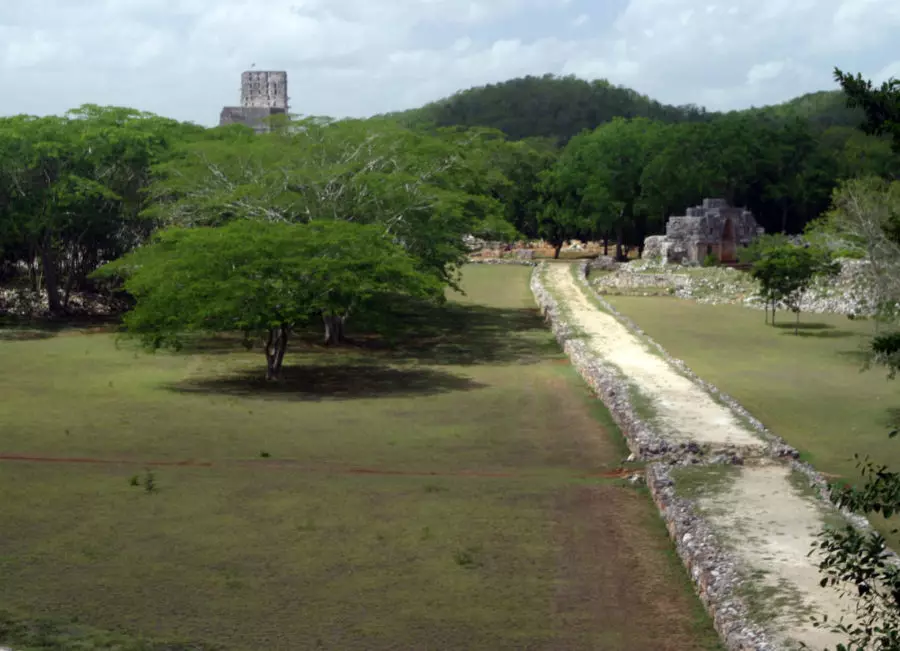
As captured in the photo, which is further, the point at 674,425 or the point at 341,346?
the point at 341,346

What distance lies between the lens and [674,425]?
16359 mm

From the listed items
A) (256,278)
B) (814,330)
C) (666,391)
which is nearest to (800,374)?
(666,391)

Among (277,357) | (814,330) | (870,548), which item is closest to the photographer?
(870,548)

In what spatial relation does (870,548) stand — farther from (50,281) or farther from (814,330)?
(50,281)

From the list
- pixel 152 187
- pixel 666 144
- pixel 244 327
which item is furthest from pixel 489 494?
pixel 666 144

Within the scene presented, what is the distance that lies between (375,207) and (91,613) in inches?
746

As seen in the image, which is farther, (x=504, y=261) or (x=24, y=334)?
(x=504, y=261)

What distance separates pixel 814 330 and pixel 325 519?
23336 mm

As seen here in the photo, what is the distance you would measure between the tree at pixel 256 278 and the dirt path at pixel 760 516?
6021 mm

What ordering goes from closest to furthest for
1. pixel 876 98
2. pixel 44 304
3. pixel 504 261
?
pixel 876 98
pixel 44 304
pixel 504 261

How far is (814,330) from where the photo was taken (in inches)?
1270

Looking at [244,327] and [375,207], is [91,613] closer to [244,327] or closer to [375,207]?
[244,327]

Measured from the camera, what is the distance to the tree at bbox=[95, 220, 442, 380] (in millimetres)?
20984

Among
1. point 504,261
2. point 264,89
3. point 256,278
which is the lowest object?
point 504,261
